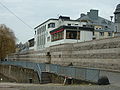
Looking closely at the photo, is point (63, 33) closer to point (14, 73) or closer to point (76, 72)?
point (14, 73)

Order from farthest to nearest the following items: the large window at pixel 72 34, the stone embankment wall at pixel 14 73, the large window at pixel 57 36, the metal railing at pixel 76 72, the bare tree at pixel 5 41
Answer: the bare tree at pixel 5 41 → the large window at pixel 57 36 → the large window at pixel 72 34 → the stone embankment wall at pixel 14 73 → the metal railing at pixel 76 72

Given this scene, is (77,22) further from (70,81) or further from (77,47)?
(70,81)

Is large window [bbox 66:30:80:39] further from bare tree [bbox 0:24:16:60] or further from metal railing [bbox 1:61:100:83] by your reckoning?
bare tree [bbox 0:24:16:60]

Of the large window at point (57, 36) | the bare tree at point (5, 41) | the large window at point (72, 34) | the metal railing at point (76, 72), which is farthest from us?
the bare tree at point (5, 41)

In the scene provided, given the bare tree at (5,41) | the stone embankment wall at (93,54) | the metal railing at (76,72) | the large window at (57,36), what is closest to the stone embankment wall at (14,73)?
the bare tree at (5,41)

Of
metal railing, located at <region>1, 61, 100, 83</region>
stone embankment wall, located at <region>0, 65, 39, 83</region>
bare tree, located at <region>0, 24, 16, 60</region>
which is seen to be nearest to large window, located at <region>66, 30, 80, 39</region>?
stone embankment wall, located at <region>0, 65, 39, 83</region>

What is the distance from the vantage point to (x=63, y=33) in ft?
192

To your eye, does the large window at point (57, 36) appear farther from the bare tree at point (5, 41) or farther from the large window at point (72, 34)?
the bare tree at point (5, 41)

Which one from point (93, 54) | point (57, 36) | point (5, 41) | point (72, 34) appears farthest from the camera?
point (5, 41)

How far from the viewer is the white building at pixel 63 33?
58.1 m

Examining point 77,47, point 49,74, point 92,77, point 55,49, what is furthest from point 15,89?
point 55,49

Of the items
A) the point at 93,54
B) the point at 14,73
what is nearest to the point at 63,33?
the point at 14,73

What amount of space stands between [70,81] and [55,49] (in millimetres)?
Result: 28257

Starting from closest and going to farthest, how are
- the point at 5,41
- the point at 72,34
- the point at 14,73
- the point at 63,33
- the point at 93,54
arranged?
the point at 93,54 → the point at 63,33 → the point at 72,34 → the point at 14,73 → the point at 5,41
